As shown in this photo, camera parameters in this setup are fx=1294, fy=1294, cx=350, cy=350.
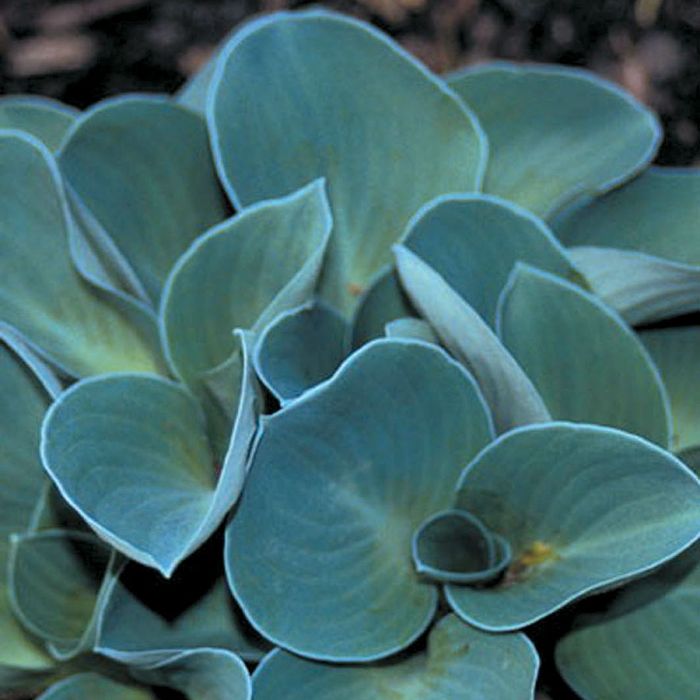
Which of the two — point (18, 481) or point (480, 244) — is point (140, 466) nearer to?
point (18, 481)

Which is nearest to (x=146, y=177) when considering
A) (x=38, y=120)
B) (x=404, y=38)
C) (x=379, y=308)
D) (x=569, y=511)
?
(x=38, y=120)

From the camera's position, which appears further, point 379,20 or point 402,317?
point 379,20

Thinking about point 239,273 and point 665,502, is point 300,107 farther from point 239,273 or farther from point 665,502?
point 665,502

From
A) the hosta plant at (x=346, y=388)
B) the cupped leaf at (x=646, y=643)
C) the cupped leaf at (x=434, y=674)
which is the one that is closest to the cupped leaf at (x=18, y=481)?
the hosta plant at (x=346, y=388)

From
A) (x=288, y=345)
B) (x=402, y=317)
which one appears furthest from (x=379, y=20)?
(x=288, y=345)

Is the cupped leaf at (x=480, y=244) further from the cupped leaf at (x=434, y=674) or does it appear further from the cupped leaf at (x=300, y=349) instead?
the cupped leaf at (x=434, y=674)

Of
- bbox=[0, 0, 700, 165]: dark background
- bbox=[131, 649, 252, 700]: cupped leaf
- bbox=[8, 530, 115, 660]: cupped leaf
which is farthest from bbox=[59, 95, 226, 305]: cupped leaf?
bbox=[0, 0, 700, 165]: dark background
